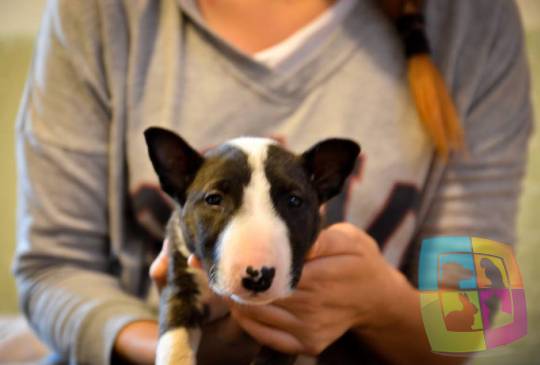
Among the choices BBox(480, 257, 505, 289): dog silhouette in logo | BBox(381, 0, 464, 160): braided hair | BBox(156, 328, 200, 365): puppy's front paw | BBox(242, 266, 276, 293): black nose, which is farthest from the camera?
BBox(381, 0, 464, 160): braided hair

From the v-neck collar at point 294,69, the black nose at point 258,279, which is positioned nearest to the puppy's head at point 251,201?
the black nose at point 258,279

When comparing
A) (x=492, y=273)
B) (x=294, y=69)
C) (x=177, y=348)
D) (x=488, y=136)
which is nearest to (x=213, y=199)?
(x=177, y=348)

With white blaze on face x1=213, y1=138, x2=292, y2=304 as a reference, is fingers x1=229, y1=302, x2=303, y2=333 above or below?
below

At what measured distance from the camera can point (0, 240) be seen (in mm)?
1568

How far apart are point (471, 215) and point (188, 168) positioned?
593mm

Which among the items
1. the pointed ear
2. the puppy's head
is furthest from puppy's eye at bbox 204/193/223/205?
the pointed ear

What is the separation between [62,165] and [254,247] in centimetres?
60

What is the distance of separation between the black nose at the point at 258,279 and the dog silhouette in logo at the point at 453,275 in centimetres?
14

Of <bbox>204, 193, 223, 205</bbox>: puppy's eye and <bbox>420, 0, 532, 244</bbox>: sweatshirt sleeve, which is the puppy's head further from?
<bbox>420, 0, 532, 244</bbox>: sweatshirt sleeve

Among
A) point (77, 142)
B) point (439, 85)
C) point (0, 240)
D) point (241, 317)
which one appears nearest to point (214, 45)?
point (77, 142)

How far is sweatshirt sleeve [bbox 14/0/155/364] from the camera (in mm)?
935

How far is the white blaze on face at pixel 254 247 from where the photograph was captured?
0.46 meters

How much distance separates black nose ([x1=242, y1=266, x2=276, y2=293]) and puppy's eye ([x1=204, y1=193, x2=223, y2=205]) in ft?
0.33

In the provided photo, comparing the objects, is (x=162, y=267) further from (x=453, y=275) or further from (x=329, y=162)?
(x=453, y=275)
